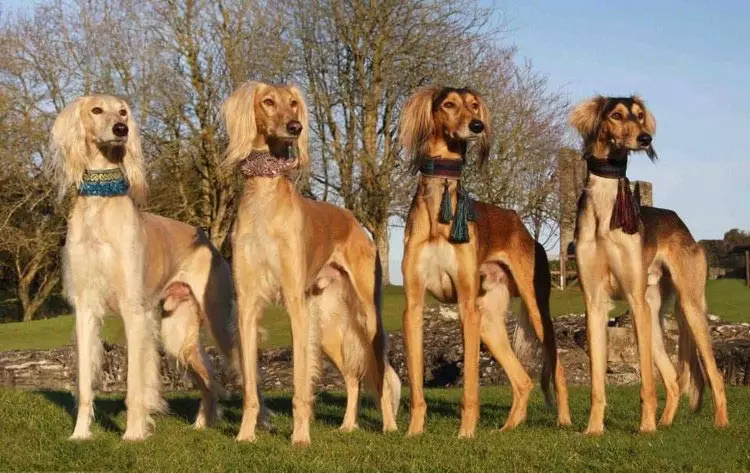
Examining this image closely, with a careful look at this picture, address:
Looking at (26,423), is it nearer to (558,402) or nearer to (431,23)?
(558,402)

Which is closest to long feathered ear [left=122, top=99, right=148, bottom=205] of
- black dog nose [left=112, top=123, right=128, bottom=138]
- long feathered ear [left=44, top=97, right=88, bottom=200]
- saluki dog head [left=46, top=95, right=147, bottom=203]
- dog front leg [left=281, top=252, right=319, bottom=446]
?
saluki dog head [left=46, top=95, right=147, bottom=203]

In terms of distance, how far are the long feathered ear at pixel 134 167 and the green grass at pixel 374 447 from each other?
1.99 m

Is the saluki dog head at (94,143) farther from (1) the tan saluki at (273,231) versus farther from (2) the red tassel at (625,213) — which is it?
(2) the red tassel at (625,213)

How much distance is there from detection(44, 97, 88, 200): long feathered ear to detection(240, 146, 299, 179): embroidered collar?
1322 mm

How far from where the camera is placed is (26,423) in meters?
9.38

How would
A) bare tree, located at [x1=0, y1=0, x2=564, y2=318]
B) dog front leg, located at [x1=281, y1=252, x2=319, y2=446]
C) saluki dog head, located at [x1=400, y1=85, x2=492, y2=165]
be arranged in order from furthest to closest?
bare tree, located at [x1=0, y1=0, x2=564, y2=318] → saluki dog head, located at [x1=400, y1=85, x2=492, y2=165] → dog front leg, located at [x1=281, y1=252, x2=319, y2=446]

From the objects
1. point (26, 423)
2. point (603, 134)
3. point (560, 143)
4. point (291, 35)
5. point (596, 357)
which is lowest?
point (26, 423)

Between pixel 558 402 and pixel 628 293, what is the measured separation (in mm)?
1350

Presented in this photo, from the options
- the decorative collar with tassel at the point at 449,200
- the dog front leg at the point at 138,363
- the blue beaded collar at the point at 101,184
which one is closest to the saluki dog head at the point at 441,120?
the decorative collar with tassel at the point at 449,200

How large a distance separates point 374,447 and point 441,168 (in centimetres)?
241

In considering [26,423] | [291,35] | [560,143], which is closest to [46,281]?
[291,35]

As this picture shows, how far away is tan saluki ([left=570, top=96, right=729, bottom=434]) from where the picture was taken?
890 centimetres

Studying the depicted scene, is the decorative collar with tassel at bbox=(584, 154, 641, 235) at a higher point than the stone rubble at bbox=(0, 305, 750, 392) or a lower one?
higher

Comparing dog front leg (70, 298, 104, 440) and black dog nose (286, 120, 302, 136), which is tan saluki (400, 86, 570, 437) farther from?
dog front leg (70, 298, 104, 440)
